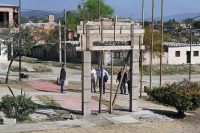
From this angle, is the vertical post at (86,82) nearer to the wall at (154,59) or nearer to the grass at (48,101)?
the grass at (48,101)

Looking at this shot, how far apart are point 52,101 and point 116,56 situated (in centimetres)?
3582

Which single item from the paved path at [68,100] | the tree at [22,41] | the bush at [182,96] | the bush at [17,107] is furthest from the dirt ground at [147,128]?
the tree at [22,41]

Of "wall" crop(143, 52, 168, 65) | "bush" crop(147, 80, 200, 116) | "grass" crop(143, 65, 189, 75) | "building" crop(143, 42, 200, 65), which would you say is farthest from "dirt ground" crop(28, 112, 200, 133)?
"building" crop(143, 42, 200, 65)

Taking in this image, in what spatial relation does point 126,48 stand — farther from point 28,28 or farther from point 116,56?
point 116,56

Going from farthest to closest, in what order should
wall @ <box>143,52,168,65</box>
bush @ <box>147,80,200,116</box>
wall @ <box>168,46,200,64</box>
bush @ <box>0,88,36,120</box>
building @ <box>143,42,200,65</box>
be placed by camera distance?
wall @ <box>168,46,200,64</box>
building @ <box>143,42,200,65</box>
wall @ <box>143,52,168,65</box>
bush @ <box>147,80,200,116</box>
bush @ <box>0,88,36,120</box>

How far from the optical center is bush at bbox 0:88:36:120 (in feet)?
62.0

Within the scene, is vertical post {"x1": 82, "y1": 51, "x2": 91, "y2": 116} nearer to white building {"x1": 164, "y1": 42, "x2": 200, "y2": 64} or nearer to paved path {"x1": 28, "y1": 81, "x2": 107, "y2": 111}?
paved path {"x1": 28, "y1": 81, "x2": 107, "y2": 111}

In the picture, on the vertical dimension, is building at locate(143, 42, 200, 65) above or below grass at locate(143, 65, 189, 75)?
above

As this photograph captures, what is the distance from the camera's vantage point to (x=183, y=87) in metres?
21.5

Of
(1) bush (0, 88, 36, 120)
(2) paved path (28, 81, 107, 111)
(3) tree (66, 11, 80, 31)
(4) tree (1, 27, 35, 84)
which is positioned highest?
(3) tree (66, 11, 80, 31)

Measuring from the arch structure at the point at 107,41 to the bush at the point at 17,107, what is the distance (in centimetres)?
249

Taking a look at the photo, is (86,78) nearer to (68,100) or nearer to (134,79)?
(134,79)

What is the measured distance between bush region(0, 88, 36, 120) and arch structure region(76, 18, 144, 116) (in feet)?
8.18

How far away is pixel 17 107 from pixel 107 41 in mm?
4672
